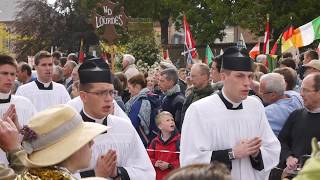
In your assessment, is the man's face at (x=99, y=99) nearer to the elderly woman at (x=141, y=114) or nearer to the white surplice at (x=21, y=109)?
the white surplice at (x=21, y=109)

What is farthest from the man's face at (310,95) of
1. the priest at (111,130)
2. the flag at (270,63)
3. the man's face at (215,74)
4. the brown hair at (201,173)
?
the flag at (270,63)

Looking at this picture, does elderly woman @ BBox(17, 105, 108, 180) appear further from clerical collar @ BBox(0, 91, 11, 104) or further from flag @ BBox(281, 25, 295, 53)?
flag @ BBox(281, 25, 295, 53)

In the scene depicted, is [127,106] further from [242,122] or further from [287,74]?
[242,122]

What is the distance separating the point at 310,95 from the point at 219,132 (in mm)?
1301

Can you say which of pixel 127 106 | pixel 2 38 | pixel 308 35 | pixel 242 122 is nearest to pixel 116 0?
pixel 2 38

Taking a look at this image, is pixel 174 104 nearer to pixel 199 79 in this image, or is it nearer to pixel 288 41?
pixel 199 79

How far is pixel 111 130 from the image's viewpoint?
537 cm

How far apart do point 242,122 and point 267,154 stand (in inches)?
14.8

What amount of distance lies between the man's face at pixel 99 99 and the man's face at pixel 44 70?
4492 millimetres

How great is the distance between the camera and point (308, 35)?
48.5ft

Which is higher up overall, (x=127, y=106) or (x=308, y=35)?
(x=308, y=35)

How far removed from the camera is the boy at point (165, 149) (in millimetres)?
8055

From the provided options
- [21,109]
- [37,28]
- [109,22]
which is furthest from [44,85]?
[37,28]

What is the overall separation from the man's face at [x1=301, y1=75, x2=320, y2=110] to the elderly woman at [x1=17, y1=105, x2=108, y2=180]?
3408 mm
